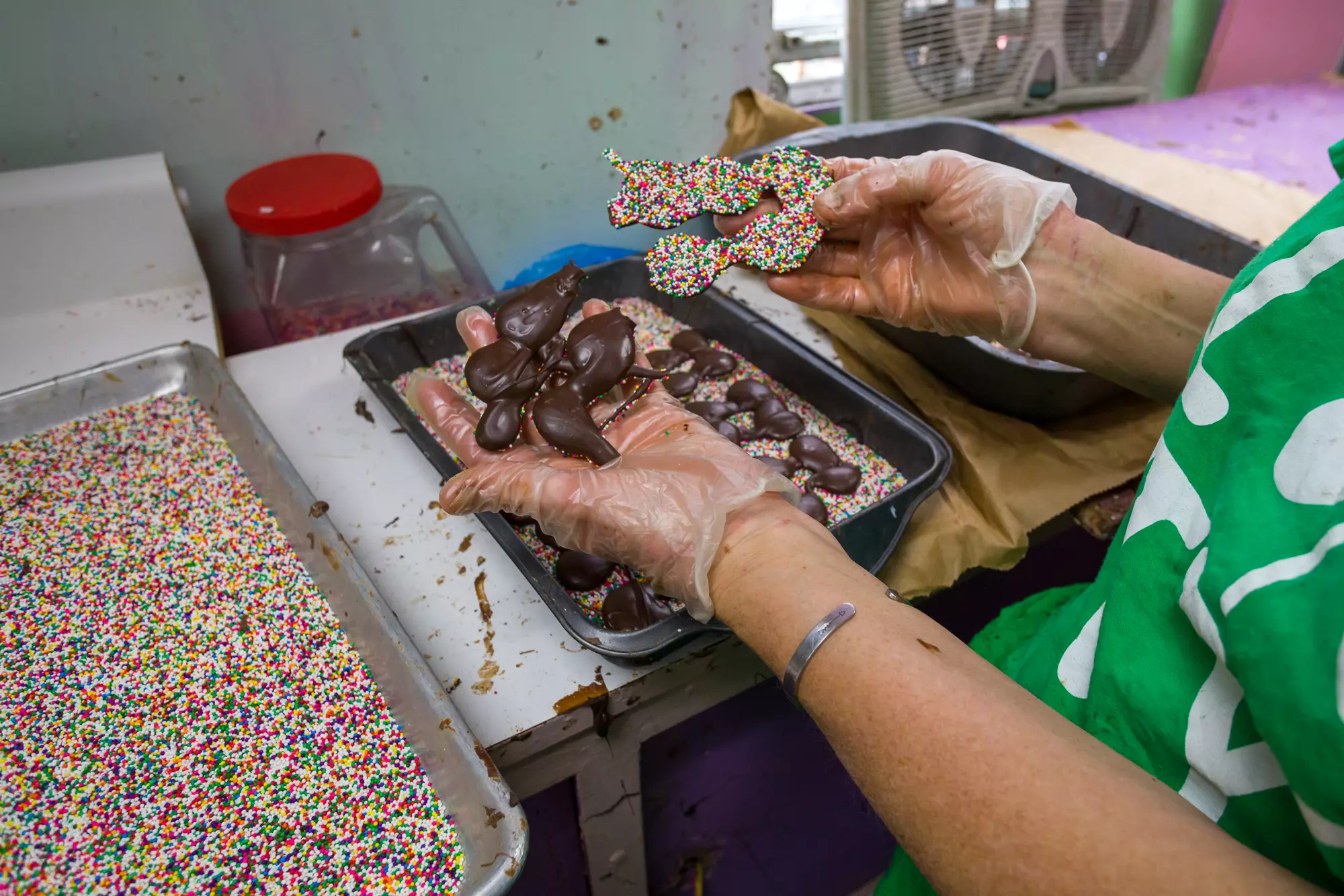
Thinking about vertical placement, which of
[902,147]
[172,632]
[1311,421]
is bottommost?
[172,632]

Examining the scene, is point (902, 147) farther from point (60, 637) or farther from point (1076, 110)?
point (60, 637)

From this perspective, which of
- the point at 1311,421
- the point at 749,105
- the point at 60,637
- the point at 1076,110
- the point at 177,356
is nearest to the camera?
the point at 1311,421

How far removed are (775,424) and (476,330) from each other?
0.54m

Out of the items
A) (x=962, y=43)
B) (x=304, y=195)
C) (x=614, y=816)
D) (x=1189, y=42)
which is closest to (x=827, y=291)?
(x=614, y=816)

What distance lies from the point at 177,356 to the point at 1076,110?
8.47ft

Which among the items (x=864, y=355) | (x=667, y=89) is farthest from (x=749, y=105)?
(x=864, y=355)

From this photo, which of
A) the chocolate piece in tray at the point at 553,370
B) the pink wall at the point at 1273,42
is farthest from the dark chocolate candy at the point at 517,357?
the pink wall at the point at 1273,42

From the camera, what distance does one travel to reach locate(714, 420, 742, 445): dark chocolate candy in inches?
53.0

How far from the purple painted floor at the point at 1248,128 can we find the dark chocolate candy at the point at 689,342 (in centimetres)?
154

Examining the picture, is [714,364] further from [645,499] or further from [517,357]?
[645,499]

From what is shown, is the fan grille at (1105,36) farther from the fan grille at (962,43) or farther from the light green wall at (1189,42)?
the light green wall at (1189,42)

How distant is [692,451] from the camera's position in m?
1.02

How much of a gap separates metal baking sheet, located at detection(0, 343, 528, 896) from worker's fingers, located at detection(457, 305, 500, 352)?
31cm

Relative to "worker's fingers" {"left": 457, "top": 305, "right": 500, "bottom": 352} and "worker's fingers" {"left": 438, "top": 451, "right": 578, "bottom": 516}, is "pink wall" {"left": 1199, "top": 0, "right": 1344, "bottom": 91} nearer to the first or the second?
"worker's fingers" {"left": 457, "top": 305, "right": 500, "bottom": 352}
